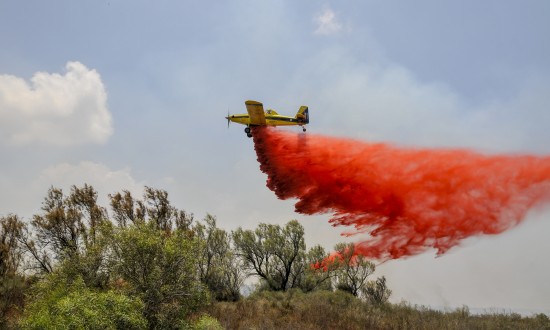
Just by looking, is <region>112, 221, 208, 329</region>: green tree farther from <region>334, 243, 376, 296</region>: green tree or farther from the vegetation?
<region>334, 243, 376, 296</region>: green tree

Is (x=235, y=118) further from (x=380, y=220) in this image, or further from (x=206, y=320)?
(x=206, y=320)

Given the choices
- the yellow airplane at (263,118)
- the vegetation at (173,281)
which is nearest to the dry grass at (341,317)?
the vegetation at (173,281)

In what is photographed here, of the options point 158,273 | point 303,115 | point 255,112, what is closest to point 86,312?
point 158,273

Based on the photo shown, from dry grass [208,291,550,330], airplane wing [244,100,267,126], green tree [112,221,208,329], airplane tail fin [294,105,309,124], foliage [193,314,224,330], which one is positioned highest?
airplane tail fin [294,105,309,124]

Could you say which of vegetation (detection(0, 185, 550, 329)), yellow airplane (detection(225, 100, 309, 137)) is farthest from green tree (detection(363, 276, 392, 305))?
yellow airplane (detection(225, 100, 309, 137))

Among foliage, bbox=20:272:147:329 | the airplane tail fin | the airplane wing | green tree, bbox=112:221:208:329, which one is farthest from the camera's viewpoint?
the airplane tail fin

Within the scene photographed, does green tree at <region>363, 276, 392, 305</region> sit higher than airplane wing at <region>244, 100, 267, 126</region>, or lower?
lower

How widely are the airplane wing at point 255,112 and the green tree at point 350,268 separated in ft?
74.2

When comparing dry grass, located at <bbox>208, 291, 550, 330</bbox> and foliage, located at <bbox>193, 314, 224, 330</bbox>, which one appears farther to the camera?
dry grass, located at <bbox>208, 291, 550, 330</bbox>

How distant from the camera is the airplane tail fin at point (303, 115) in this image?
1538 inches

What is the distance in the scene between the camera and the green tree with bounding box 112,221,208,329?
68.9ft

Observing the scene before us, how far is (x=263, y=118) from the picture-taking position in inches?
1443

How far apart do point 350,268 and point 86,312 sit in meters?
39.7

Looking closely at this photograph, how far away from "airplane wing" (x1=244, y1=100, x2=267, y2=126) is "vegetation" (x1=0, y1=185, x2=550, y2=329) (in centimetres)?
1105
